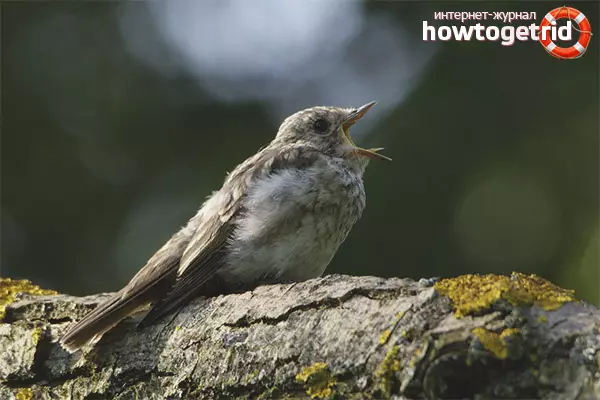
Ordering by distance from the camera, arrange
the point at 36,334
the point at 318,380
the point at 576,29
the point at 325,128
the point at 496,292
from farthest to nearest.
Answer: the point at 325,128 → the point at 576,29 → the point at 36,334 → the point at 318,380 → the point at 496,292

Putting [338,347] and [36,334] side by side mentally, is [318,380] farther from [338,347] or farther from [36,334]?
[36,334]

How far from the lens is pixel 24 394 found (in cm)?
291

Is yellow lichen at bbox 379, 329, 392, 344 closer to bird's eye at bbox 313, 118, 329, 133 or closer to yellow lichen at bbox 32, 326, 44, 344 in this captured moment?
yellow lichen at bbox 32, 326, 44, 344

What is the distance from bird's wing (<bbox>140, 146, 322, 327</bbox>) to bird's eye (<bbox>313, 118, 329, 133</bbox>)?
414mm

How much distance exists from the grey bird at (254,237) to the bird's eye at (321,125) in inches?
22.8

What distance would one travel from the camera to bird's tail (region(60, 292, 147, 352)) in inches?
116

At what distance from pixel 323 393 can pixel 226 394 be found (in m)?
0.45

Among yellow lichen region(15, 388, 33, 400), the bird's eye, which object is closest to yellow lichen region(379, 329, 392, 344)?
yellow lichen region(15, 388, 33, 400)

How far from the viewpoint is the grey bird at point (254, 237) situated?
3278mm

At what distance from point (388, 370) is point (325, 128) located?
2865 millimetres

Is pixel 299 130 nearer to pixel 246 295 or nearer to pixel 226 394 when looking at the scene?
pixel 246 295

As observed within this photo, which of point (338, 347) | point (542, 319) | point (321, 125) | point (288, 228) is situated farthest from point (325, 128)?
point (542, 319)

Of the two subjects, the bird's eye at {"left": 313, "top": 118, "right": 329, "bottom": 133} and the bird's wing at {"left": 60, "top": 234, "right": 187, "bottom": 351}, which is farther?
the bird's eye at {"left": 313, "top": 118, "right": 329, "bottom": 133}

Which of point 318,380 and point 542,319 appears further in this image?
point 318,380
